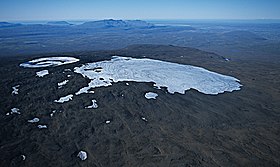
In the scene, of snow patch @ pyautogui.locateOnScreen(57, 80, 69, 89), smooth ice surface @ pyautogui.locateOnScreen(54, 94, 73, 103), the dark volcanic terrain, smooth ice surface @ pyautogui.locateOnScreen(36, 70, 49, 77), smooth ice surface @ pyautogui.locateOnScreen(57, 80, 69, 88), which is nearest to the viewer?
the dark volcanic terrain

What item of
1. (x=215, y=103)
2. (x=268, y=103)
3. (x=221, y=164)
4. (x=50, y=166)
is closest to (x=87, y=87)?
(x=50, y=166)

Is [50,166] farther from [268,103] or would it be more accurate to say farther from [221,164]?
[268,103]

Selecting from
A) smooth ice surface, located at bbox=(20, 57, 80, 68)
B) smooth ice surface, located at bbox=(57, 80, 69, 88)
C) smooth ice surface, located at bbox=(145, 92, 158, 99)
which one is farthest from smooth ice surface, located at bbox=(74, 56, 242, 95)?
smooth ice surface, located at bbox=(20, 57, 80, 68)

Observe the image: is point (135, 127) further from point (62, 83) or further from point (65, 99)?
point (62, 83)

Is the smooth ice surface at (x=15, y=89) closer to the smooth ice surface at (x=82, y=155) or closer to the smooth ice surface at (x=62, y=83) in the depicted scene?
the smooth ice surface at (x=62, y=83)

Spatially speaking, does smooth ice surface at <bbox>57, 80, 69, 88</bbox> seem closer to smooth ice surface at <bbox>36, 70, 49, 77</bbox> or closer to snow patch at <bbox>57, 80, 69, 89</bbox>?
snow patch at <bbox>57, 80, 69, 89</bbox>

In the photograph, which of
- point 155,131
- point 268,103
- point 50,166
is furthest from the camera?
point 268,103

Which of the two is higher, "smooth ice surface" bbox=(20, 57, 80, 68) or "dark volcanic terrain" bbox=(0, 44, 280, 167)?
"smooth ice surface" bbox=(20, 57, 80, 68)
